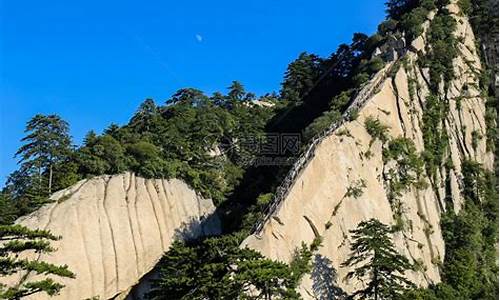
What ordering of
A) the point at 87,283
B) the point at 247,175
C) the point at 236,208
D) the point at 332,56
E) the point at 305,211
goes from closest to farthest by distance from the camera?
the point at 87,283 → the point at 305,211 → the point at 236,208 → the point at 247,175 → the point at 332,56

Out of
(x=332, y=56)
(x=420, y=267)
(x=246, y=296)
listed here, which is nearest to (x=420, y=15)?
(x=332, y=56)

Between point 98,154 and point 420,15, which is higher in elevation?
point 420,15

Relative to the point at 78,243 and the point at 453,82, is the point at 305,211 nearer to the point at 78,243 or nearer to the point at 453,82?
the point at 78,243

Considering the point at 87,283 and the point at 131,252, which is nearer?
the point at 87,283

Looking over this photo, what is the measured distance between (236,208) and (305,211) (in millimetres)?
7676

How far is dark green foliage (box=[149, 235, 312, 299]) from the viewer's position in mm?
24781

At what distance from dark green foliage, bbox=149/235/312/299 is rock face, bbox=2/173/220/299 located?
6151 mm

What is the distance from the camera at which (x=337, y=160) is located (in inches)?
1432

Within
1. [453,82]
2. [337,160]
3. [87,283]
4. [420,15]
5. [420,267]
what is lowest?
[420,267]

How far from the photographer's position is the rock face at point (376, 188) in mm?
32000

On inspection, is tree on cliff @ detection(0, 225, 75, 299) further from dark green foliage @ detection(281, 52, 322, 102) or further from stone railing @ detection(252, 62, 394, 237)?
dark green foliage @ detection(281, 52, 322, 102)

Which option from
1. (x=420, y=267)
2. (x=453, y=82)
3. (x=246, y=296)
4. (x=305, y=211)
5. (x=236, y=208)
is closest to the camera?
(x=246, y=296)

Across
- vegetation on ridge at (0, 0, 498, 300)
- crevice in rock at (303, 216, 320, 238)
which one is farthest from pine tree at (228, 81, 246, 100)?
crevice in rock at (303, 216, 320, 238)

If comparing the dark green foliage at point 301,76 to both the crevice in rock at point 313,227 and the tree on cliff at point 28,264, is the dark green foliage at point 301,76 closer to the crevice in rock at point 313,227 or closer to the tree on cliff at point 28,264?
the crevice in rock at point 313,227
